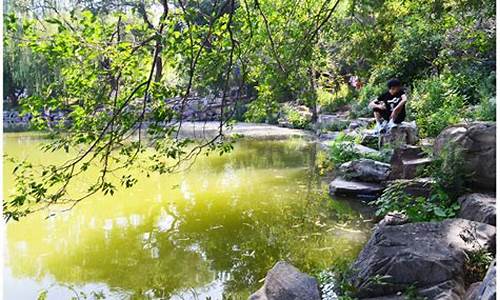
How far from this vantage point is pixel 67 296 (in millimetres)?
3449

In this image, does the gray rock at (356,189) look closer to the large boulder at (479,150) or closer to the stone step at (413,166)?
the stone step at (413,166)

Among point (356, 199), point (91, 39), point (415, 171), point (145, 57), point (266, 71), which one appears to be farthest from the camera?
point (356, 199)

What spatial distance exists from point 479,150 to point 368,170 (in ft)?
5.96

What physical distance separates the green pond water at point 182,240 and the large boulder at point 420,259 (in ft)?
1.83

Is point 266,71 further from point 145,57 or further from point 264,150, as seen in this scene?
point 264,150

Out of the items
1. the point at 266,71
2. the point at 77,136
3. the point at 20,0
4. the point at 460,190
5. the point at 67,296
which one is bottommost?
the point at 67,296

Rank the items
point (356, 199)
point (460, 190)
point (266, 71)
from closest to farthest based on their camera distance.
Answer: point (266, 71) → point (460, 190) → point (356, 199)

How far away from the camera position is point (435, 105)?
8.54 metres

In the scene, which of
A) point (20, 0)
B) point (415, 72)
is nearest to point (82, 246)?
point (20, 0)

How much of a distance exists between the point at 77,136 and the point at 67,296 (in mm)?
1457

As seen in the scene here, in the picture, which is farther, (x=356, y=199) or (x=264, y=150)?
(x=264, y=150)

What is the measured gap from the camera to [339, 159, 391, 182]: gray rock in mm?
5891

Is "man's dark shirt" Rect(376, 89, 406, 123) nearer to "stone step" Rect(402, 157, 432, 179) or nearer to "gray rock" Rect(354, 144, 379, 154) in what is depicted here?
"gray rock" Rect(354, 144, 379, 154)

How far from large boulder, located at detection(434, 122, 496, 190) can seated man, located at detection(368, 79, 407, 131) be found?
8.65ft
